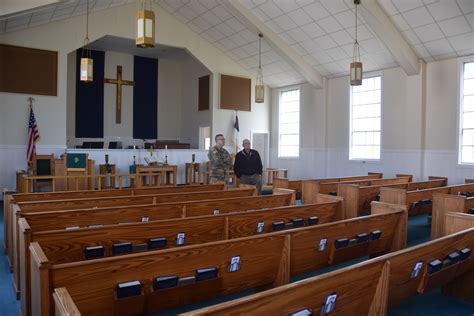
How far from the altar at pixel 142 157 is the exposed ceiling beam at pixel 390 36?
5018 millimetres

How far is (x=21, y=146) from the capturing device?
334 inches

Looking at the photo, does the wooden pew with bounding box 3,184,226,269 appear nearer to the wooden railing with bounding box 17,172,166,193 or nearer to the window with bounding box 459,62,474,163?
the wooden railing with bounding box 17,172,166,193

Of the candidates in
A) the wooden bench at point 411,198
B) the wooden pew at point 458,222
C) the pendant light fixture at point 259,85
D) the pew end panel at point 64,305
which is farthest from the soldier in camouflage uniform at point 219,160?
the pew end panel at point 64,305

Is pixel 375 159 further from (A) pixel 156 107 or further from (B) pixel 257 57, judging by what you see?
(A) pixel 156 107

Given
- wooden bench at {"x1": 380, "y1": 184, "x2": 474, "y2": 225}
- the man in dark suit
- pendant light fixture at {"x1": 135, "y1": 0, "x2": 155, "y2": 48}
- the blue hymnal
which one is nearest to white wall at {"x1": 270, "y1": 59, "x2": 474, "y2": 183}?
wooden bench at {"x1": 380, "y1": 184, "x2": 474, "y2": 225}

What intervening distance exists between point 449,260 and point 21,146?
8549mm

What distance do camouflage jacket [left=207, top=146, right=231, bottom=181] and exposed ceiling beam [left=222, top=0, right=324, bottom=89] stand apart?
4081 mm

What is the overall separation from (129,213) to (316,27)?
6.61m

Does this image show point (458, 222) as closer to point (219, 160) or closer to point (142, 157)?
point (219, 160)

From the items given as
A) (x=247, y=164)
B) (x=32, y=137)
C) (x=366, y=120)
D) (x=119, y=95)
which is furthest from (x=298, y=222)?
(x=119, y=95)

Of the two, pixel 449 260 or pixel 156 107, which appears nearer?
pixel 449 260

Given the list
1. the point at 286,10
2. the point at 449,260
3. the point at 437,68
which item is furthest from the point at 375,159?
the point at 449,260

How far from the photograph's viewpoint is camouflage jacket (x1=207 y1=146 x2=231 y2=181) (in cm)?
593

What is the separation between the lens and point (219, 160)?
235 inches
